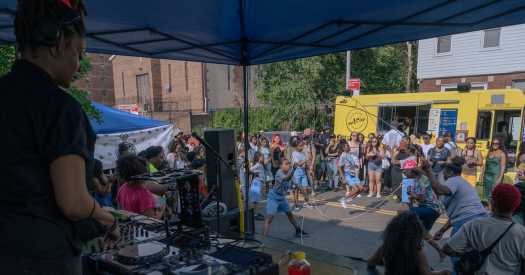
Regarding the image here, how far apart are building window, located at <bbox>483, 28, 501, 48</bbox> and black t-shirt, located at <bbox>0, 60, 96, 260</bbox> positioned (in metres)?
17.4

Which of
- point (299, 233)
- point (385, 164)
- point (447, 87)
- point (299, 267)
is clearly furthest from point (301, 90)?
point (299, 267)

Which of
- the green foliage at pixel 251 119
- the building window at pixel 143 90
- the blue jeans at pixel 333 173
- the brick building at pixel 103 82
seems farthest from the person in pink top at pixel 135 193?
the brick building at pixel 103 82

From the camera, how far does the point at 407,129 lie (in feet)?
36.9

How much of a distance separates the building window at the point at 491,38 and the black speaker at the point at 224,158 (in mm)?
14789

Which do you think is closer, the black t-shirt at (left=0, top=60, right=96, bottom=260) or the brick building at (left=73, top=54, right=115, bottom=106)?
the black t-shirt at (left=0, top=60, right=96, bottom=260)

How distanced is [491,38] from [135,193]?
16577 mm

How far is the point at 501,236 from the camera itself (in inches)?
108

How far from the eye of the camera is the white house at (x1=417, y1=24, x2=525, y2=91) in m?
13.6

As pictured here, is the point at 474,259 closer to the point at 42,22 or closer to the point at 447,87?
the point at 42,22

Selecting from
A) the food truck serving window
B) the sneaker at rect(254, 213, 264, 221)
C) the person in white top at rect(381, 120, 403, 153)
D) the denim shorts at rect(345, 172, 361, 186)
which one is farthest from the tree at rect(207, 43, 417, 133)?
the sneaker at rect(254, 213, 264, 221)

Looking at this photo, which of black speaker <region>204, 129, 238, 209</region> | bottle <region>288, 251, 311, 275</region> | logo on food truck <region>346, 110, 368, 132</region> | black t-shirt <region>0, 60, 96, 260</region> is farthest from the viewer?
logo on food truck <region>346, 110, 368, 132</region>

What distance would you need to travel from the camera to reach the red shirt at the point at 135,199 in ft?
10.5

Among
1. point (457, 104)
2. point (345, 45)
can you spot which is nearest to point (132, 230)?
point (345, 45)

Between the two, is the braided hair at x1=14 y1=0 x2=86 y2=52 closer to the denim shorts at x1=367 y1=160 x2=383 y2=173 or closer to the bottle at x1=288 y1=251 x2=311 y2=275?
the bottle at x1=288 y1=251 x2=311 y2=275
